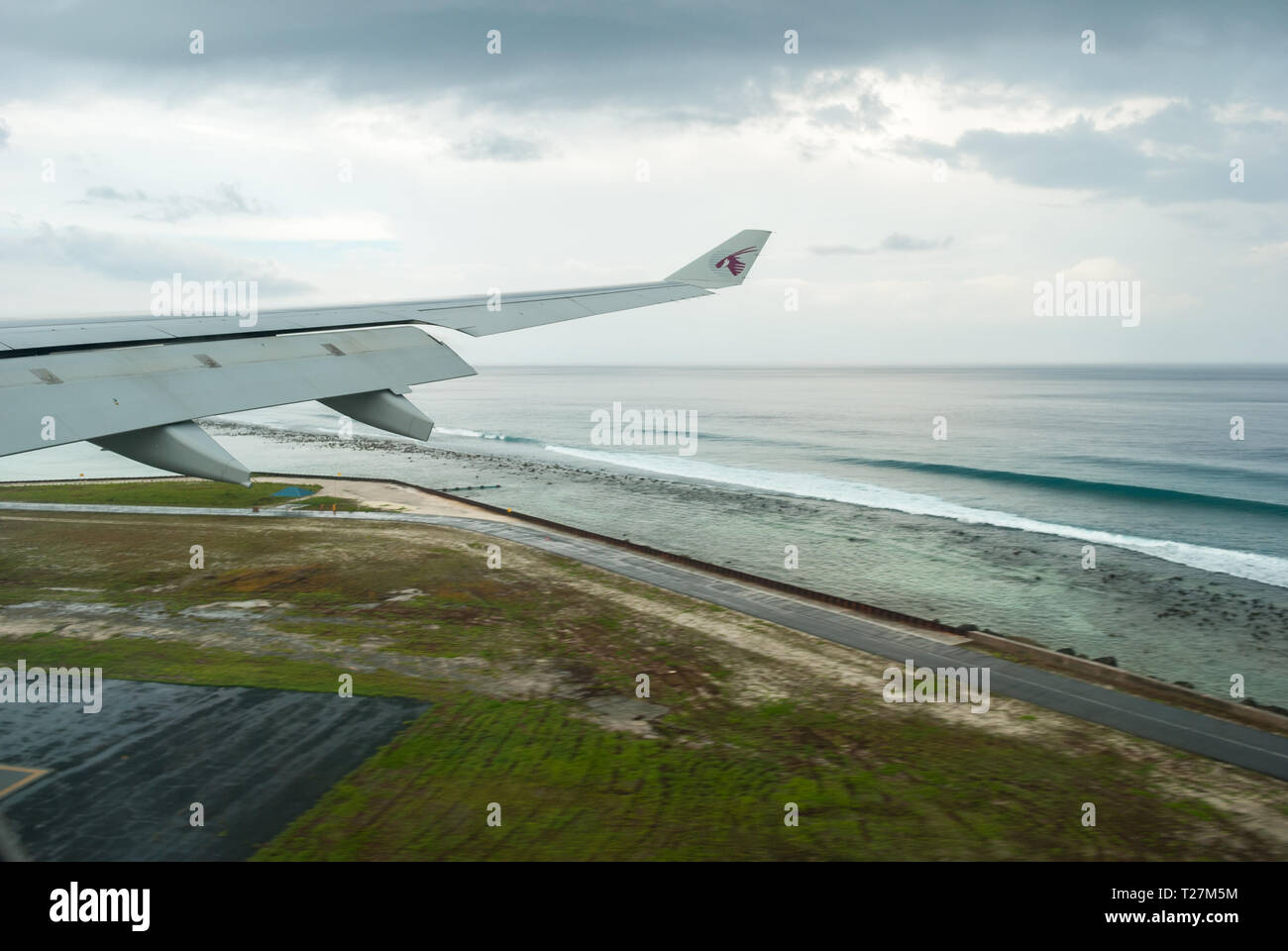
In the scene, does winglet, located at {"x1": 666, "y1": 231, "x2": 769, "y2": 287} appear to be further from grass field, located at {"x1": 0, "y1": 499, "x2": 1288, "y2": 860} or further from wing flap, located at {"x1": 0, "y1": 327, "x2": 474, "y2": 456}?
grass field, located at {"x1": 0, "y1": 499, "x2": 1288, "y2": 860}

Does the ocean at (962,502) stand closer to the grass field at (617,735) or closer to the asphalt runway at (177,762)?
the grass field at (617,735)

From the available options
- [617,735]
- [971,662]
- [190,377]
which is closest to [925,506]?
[971,662]

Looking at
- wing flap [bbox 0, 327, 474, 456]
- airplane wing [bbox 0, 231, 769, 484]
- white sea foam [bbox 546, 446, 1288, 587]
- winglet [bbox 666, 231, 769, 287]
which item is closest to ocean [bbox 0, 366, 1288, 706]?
white sea foam [bbox 546, 446, 1288, 587]

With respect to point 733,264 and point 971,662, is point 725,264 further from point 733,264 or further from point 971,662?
point 971,662

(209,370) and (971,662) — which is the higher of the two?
(209,370)

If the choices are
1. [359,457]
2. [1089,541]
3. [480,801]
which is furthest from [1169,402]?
[480,801]

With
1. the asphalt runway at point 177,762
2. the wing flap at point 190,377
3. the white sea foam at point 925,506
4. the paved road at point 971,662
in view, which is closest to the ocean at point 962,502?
the white sea foam at point 925,506

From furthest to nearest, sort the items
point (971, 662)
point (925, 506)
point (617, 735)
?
point (925, 506)
point (971, 662)
point (617, 735)
